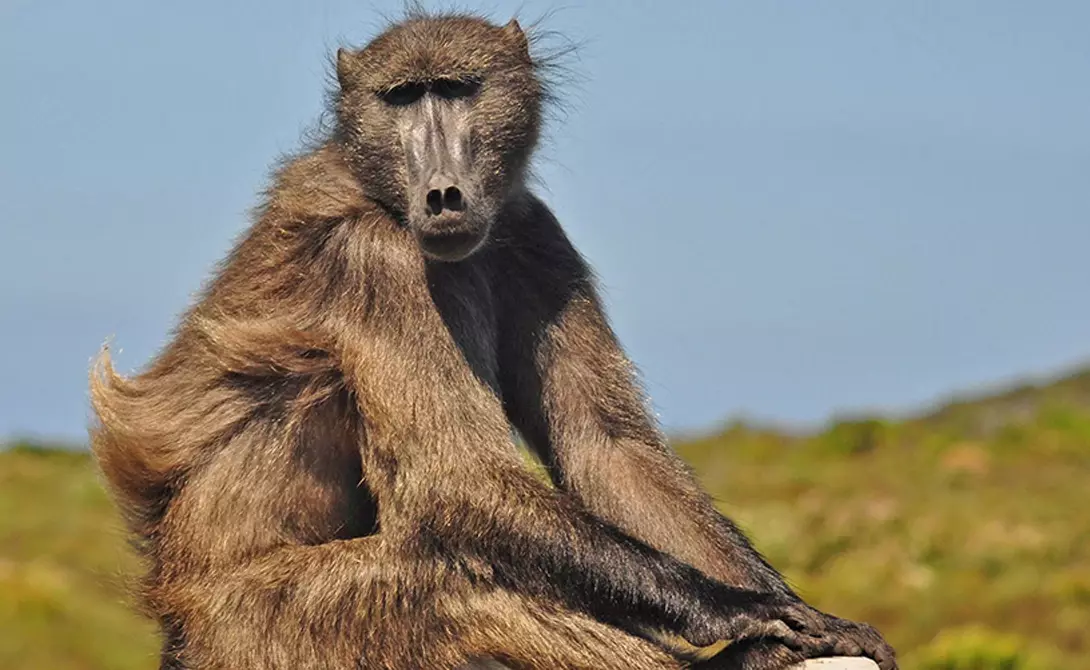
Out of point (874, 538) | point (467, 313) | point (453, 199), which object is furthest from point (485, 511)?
point (874, 538)

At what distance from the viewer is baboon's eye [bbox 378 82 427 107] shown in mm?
Answer: 5809

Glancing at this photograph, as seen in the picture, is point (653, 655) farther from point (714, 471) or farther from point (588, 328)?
point (714, 471)

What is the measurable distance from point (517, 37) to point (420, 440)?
5.45 feet

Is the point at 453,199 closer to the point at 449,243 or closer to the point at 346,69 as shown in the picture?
the point at 449,243

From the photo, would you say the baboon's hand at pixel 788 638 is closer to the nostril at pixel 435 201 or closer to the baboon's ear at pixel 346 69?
the nostril at pixel 435 201

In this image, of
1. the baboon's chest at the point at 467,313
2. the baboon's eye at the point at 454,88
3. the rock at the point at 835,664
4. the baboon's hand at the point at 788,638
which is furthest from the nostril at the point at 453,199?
the rock at the point at 835,664

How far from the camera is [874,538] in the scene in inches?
691

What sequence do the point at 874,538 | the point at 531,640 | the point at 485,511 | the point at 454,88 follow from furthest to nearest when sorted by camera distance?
the point at 874,538, the point at 454,88, the point at 485,511, the point at 531,640

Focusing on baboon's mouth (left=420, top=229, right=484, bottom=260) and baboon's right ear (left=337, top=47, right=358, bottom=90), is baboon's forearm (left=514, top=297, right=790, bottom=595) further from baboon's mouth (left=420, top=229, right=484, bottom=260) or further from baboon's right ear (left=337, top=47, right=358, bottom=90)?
baboon's right ear (left=337, top=47, right=358, bottom=90)

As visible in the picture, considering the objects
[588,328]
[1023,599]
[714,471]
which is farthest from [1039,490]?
[588,328]

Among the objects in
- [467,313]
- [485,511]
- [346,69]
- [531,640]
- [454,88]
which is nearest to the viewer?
[531,640]

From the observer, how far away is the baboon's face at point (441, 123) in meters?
5.50

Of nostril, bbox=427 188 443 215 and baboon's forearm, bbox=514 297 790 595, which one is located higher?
nostril, bbox=427 188 443 215

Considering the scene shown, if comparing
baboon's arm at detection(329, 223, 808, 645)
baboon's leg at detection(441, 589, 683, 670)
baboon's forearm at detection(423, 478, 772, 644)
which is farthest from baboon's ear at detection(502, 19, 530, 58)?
baboon's leg at detection(441, 589, 683, 670)
